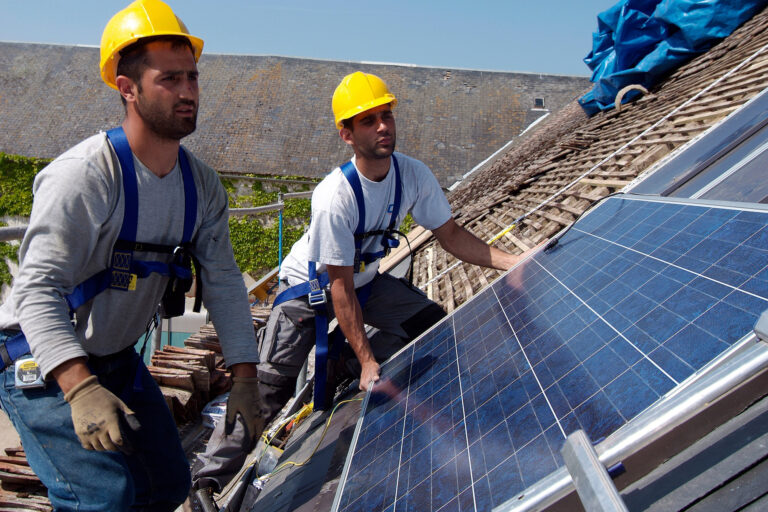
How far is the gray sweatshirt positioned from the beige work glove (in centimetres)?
11

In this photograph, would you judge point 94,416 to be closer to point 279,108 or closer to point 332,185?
point 332,185

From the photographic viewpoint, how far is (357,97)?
3.88 m

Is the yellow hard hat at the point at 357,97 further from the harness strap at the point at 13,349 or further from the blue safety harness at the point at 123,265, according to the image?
the harness strap at the point at 13,349

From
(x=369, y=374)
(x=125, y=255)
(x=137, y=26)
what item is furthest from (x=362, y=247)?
(x=137, y=26)

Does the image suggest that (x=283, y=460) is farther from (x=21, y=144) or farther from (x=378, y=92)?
(x=21, y=144)

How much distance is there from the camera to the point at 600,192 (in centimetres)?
464

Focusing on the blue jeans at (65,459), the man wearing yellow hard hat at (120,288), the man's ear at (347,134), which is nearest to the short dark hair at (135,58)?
the man wearing yellow hard hat at (120,288)

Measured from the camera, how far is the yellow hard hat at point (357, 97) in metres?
3.87

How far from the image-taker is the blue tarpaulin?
743cm

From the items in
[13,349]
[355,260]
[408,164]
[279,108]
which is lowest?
[355,260]

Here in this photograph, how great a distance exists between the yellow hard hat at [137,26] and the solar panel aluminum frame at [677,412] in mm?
2268

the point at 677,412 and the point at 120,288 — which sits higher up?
the point at 120,288

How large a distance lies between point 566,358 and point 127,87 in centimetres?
205

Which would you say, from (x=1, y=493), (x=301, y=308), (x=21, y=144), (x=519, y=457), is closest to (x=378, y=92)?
(x=301, y=308)
